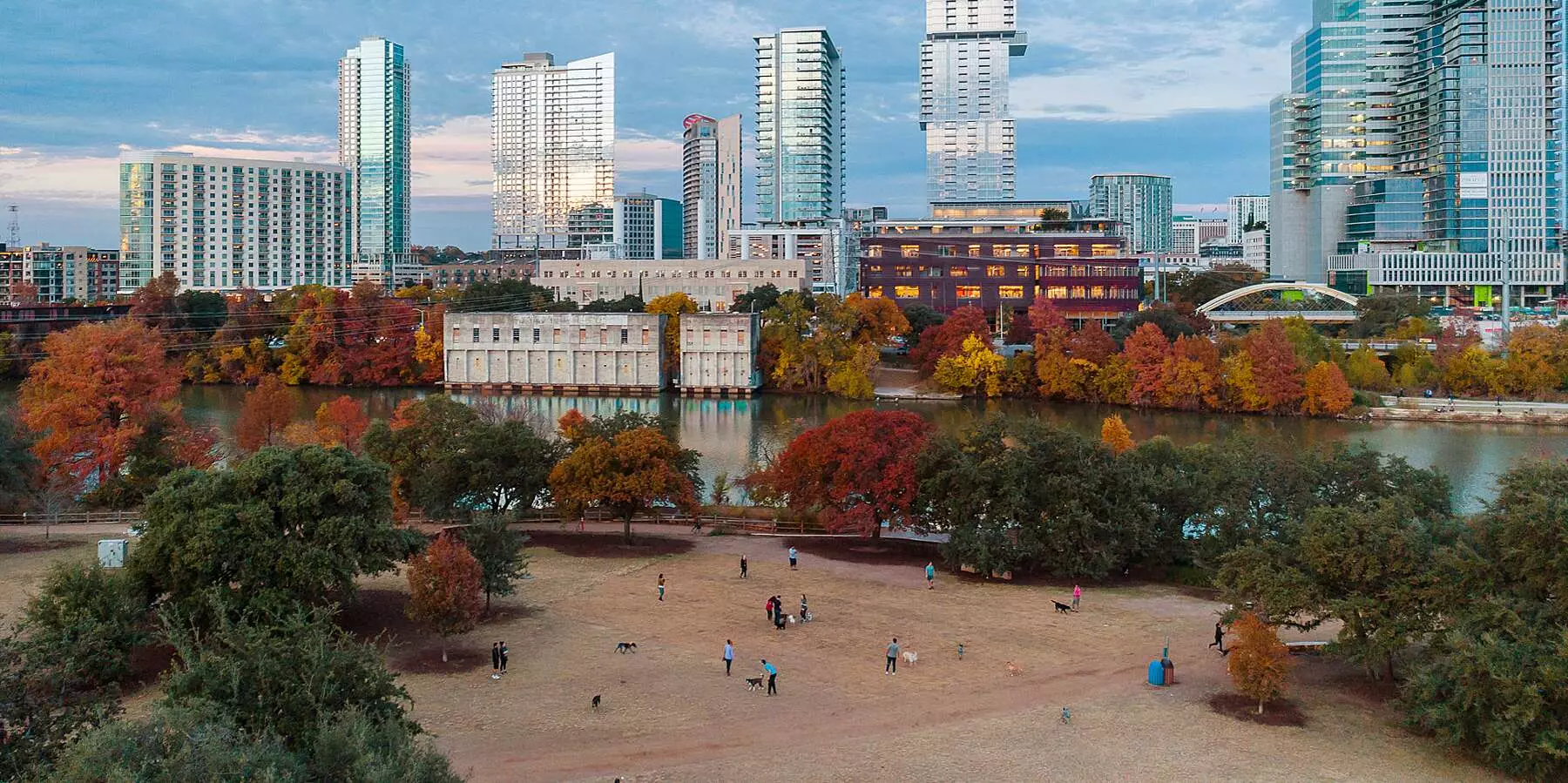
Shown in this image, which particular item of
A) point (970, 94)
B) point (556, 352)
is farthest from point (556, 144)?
point (556, 352)

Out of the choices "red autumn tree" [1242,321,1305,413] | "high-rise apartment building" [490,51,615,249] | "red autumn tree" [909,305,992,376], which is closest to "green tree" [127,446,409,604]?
"red autumn tree" [1242,321,1305,413]

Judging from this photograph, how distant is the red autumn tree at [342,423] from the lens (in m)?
35.1

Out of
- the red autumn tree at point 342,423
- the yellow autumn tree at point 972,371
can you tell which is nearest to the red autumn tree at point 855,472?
the red autumn tree at point 342,423

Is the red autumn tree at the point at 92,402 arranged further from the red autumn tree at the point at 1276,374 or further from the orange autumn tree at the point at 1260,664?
the red autumn tree at the point at 1276,374

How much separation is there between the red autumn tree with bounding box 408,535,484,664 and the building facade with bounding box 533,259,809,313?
8199 cm

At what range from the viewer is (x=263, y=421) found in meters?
37.7

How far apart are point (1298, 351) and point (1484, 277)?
55.8 m

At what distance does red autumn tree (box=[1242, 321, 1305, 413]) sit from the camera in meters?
58.0

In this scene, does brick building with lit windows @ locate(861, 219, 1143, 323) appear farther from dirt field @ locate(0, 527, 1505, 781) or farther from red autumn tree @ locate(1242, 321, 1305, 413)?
dirt field @ locate(0, 527, 1505, 781)

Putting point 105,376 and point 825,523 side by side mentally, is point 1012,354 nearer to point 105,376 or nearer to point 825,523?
point 825,523

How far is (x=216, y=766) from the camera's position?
9.20 metres

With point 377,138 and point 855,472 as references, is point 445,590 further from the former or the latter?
point 377,138

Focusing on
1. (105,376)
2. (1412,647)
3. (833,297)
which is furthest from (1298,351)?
(105,376)

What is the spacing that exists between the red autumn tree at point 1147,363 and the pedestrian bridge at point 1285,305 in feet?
81.3
